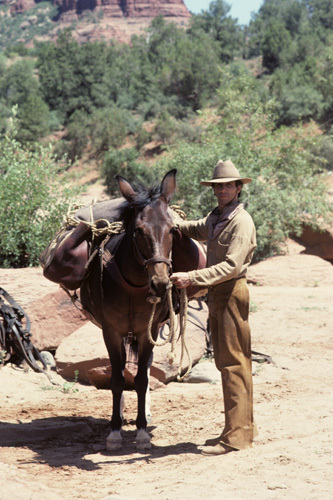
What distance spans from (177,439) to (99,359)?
201 centimetres

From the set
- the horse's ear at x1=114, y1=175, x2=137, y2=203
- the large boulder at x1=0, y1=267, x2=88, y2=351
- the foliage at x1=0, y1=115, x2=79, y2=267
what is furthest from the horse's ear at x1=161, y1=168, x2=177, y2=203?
the foliage at x1=0, y1=115, x2=79, y2=267

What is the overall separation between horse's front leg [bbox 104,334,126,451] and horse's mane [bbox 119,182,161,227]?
1.10 m

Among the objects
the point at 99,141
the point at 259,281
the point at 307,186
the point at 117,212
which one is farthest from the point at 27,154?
the point at 99,141

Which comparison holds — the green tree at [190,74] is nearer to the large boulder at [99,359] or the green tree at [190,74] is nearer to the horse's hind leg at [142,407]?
the large boulder at [99,359]

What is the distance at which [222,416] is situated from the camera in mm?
6062

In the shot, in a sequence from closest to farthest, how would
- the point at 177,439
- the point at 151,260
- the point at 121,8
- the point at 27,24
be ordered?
1. the point at 151,260
2. the point at 177,439
3. the point at 121,8
4. the point at 27,24

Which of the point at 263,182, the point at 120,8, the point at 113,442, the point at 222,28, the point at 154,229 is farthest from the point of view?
the point at 120,8

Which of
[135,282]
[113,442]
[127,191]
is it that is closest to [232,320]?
[135,282]

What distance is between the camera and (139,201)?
15.3ft

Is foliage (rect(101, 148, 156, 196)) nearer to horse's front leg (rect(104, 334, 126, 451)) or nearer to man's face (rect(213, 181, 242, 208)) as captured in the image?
horse's front leg (rect(104, 334, 126, 451))

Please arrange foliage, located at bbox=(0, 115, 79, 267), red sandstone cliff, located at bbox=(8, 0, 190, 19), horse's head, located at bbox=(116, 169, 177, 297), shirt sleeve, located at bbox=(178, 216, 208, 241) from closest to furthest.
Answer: horse's head, located at bbox=(116, 169, 177, 297), shirt sleeve, located at bbox=(178, 216, 208, 241), foliage, located at bbox=(0, 115, 79, 267), red sandstone cliff, located at bbox=(8, 0, 190, 19)

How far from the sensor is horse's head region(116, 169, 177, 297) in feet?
13.9

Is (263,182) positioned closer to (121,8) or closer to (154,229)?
(154,229)

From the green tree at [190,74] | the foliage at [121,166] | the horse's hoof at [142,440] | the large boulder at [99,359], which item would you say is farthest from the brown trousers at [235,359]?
the green tree at [190,74]
